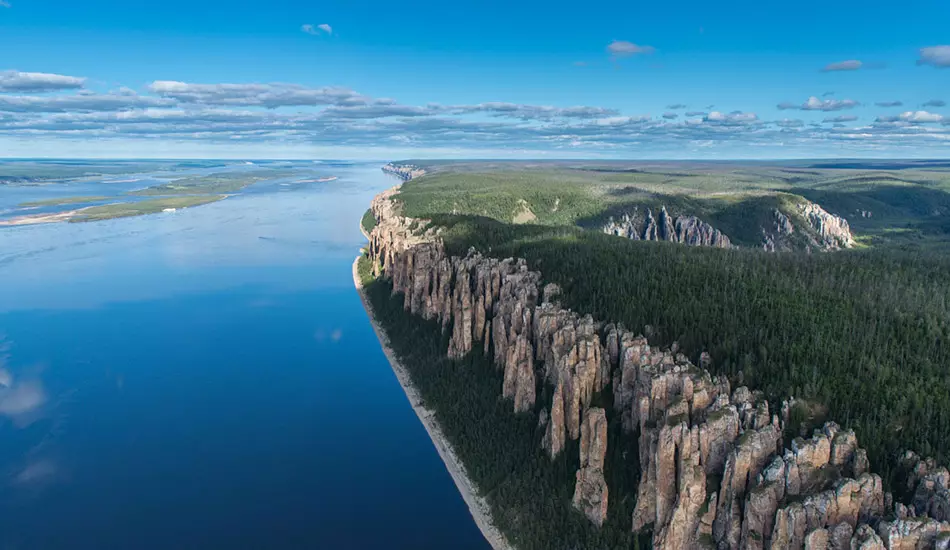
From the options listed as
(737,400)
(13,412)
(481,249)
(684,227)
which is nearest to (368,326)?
(481,249)

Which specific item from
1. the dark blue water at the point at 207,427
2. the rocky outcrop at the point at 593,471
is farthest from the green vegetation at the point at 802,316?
the dark blue water at the point at 207,427

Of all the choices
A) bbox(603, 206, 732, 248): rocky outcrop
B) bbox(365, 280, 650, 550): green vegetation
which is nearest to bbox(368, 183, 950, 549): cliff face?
bbox(365, 280, 650, 550): green vegetation

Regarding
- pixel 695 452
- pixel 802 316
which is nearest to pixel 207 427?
pixel 695 452

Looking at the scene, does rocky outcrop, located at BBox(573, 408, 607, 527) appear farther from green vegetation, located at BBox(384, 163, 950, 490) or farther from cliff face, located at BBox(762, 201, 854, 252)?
cliff face, located at BBox(762, 201, 854, 252)

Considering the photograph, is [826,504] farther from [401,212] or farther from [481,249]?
[401,212]

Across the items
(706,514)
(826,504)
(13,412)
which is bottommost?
(13,412)

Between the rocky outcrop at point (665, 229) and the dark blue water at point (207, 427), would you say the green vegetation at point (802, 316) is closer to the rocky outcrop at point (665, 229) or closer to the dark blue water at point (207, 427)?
the dark blue water at point (207, 427)
